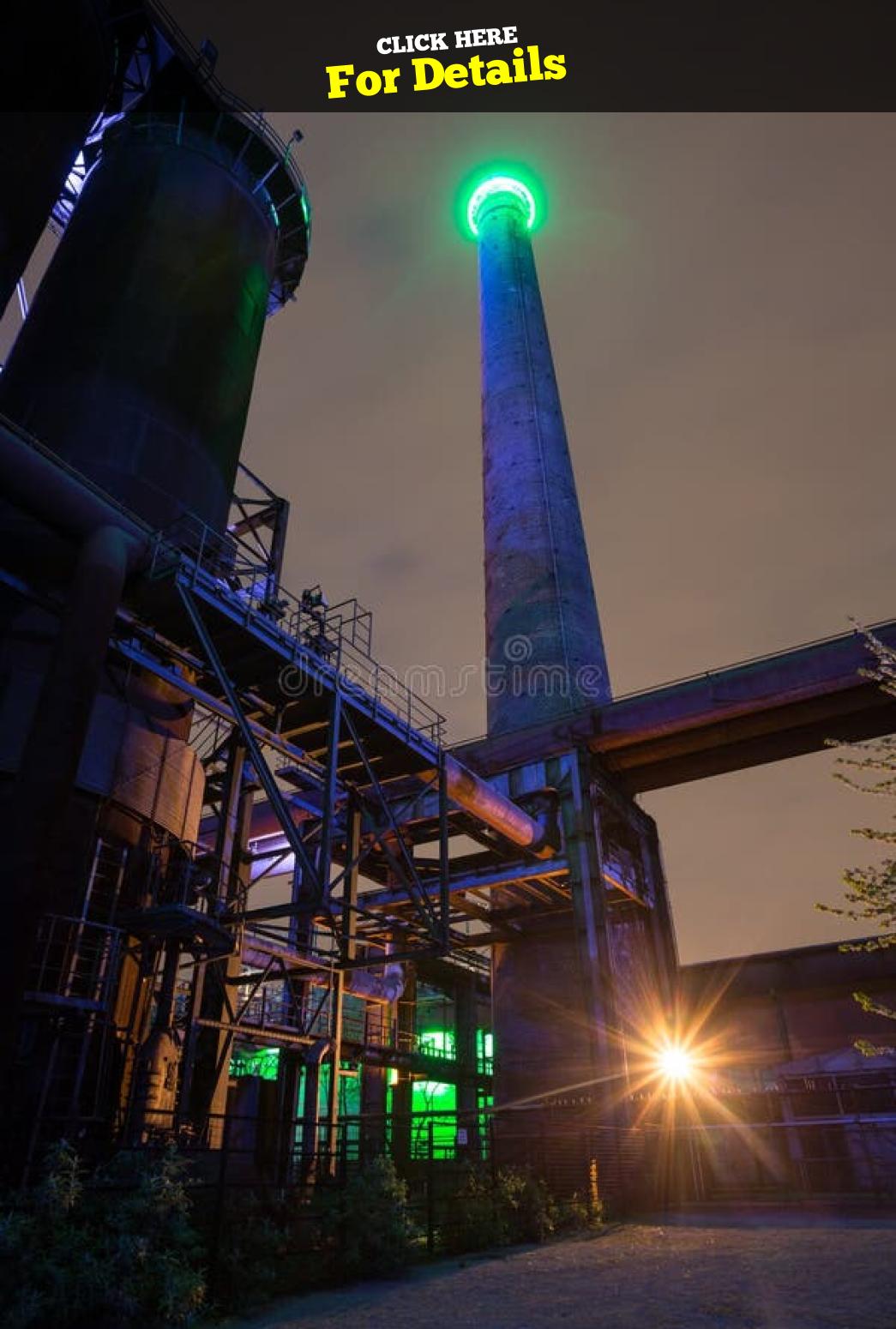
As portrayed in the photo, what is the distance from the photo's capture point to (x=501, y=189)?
152 ft

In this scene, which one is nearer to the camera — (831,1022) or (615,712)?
(615,712)

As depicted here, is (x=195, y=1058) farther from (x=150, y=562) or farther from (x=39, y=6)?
(x=39, y=6)

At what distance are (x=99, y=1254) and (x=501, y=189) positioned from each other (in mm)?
52071

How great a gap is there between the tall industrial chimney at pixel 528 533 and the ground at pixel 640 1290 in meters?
18.0

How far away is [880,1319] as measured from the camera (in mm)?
5930

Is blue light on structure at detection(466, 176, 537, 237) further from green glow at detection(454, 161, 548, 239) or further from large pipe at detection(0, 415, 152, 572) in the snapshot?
large pipe at detection(0, 415, 152, 572)

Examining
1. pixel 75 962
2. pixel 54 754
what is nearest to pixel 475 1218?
pixel 75 962

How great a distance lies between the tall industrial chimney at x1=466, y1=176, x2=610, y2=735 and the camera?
2866 cm

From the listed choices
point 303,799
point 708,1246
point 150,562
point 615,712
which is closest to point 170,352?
point 150,562

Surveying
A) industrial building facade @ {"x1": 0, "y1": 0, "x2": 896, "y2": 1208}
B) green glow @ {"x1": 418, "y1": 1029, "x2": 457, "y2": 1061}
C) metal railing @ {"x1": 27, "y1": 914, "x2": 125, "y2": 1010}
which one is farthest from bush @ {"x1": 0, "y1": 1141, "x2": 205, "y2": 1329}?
green glow @ {"x1": 418, "y1": 1029, "x2": 457, "y2": 1061}

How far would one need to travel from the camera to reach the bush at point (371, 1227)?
8.73 meters

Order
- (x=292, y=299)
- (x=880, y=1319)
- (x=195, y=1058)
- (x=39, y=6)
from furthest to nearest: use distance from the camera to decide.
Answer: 1. (x=292, y=299)
2. (x=39, y=6)
3. (x=195, y=1058)
4. (x=880, y=1319)

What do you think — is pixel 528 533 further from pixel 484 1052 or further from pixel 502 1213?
pixel 502 1213

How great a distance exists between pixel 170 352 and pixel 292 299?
12177 millimetres
